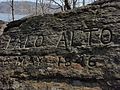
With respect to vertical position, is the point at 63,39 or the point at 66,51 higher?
the point at 63,39

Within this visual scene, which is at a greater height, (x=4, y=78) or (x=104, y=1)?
(x=104, y=1)

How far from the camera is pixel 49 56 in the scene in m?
5.74

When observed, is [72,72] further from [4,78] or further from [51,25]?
[4,78]

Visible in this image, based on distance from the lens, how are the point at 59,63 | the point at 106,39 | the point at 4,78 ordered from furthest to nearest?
the point at 4,78
the point at 59,63
the point at 106,39

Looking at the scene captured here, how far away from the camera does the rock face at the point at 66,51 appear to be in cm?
516

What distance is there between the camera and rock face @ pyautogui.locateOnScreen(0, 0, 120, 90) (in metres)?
5.16

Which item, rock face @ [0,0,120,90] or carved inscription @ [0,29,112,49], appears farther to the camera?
carved inscription @ [0,29,112,49]

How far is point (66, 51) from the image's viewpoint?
5.56 metres

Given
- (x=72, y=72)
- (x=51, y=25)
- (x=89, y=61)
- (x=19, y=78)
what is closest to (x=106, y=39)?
(x=89, y=61)

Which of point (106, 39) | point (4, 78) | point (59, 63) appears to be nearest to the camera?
point (106, 39)

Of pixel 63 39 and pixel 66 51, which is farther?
pixel 63 39

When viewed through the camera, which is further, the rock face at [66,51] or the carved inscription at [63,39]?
the carved inscription at [63,39]

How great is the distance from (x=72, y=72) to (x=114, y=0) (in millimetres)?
1436

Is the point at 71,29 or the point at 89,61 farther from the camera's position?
the point at 71,29
